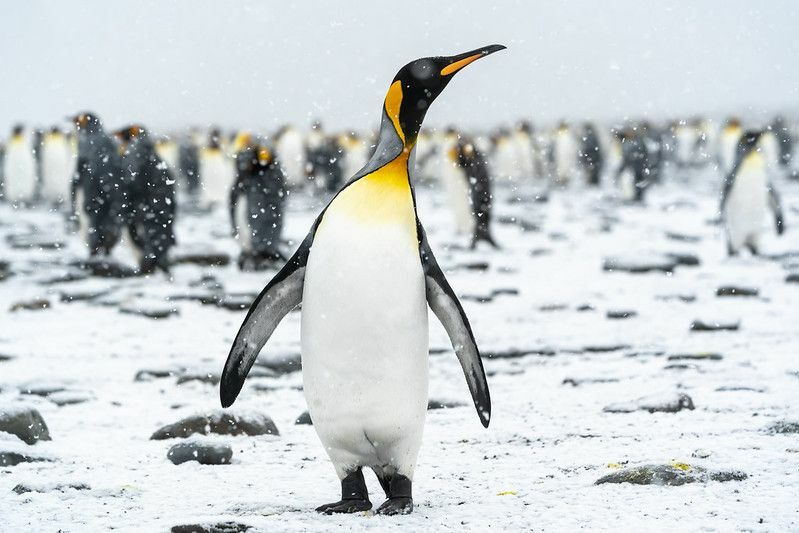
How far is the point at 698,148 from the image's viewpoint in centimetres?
3328

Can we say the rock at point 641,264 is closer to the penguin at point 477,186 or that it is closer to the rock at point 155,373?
the penguin at point 477,186

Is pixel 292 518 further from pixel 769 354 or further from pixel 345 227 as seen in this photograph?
pixel 769 354

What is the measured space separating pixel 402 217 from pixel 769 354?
3.35 meters

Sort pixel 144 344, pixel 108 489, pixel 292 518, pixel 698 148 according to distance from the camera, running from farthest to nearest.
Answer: pixel 698 148 < pixel 144 344 < pixel 108 489 < pixel 292 518

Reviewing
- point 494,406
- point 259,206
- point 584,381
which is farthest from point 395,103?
point 259,206

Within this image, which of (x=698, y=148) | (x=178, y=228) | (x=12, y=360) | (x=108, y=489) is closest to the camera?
(x=108, y=489)

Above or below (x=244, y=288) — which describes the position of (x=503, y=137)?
above

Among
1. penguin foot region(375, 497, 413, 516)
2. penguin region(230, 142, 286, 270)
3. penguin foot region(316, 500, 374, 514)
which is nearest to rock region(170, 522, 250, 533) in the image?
penguin foot region(316, 500, 374, 514)

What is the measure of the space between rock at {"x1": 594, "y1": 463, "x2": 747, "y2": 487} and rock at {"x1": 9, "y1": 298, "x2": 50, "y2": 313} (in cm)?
589

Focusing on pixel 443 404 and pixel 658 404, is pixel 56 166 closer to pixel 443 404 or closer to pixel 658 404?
pixel 443 404

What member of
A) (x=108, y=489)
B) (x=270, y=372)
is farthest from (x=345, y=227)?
(x=270, y=372)

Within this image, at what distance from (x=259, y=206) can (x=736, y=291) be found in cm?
437

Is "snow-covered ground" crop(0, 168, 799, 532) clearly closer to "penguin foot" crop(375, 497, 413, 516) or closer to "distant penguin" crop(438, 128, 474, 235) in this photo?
"penguin foot" crop(375, 497, 413, 516)

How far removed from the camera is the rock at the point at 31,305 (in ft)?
26.3
